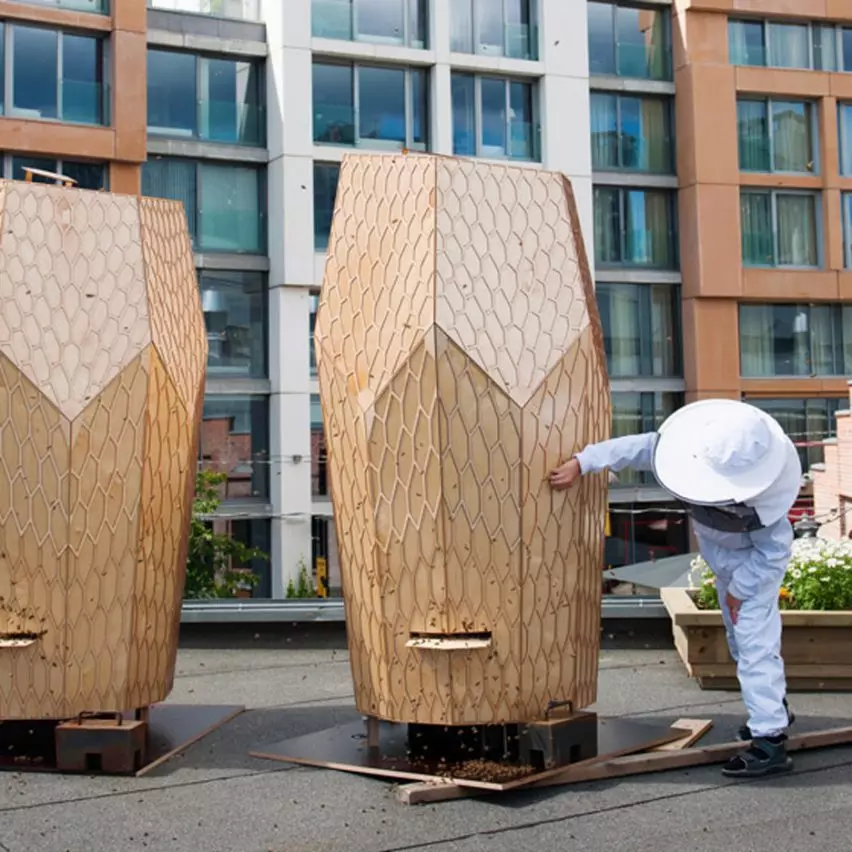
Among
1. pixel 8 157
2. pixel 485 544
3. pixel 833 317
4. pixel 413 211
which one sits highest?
pixel 8 157

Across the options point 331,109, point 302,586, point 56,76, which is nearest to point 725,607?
point 302,586

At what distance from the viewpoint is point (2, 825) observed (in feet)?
16.9

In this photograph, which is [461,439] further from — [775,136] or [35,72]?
[775,136]

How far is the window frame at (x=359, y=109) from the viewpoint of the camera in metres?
29.6

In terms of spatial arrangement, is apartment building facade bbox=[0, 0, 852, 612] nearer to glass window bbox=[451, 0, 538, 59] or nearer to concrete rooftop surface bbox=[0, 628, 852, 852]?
glass window bbox=[451, 0, 538, 59]

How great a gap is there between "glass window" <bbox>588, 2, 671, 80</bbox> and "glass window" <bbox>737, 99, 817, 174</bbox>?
2.32 meters

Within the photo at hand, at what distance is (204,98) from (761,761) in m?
26.2

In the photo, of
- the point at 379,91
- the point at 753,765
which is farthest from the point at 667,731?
the point at 379,91

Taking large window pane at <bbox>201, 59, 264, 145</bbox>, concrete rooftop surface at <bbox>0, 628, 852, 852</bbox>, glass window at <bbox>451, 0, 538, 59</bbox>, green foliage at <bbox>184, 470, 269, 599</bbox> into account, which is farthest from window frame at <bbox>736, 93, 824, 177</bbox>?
concrete rooftop surface at <bbox>0, 628, 852, 852</bbox>

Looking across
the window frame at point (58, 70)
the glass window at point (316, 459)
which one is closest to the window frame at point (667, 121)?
the glass window at point (316, 459)

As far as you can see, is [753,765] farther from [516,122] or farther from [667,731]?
[516,122]

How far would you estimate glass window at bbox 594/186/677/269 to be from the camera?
32.9 m

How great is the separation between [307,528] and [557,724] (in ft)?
77.9

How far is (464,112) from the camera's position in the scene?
30750mm
